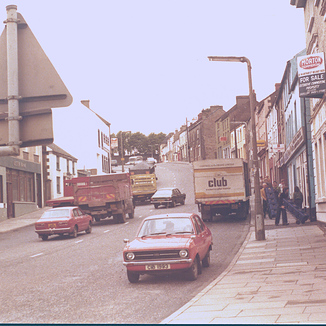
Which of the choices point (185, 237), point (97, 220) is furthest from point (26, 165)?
point (185, 237)

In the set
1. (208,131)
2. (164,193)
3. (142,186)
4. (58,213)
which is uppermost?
(208,131)

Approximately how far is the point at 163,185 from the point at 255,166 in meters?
47.2

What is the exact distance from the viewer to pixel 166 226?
13.1m

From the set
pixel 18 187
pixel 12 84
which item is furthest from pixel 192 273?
pixel 18 187

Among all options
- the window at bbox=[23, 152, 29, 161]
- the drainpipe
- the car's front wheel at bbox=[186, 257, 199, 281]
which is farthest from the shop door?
the drainpipe

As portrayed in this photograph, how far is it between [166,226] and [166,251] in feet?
4.87

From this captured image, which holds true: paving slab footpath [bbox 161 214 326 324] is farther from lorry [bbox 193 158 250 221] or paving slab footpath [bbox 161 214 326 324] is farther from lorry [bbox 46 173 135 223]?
lorry [bbox 46 173 135 223]

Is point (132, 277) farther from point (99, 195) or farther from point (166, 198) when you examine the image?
point (166, 198)

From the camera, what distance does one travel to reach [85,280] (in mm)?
12352

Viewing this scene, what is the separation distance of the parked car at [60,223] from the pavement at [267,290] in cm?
936

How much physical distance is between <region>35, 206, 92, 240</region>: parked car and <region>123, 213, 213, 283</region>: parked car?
36.9 ft

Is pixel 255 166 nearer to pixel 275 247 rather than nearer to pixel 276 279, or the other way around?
pixel 275 247

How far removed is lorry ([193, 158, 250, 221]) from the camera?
90.9ft

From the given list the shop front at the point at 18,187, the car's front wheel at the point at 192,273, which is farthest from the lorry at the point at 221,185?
the shop front at the point at 18,187
